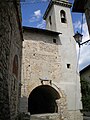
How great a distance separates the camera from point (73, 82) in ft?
42.7

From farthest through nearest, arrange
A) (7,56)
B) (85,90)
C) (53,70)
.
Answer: (85,90) < (53,70) < (7,56)

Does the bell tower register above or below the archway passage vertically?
above

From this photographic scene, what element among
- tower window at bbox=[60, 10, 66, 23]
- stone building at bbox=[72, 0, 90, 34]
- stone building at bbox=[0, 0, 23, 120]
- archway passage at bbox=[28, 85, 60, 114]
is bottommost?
Result: archway passage at bbox=[28, 85, 60, 114]

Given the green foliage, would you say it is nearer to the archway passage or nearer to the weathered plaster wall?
the archway passage

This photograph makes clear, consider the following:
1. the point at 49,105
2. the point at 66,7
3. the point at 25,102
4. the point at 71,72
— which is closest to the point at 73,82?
the point at 71,72

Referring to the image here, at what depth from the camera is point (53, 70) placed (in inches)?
496

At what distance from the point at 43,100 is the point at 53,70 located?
5.13 m

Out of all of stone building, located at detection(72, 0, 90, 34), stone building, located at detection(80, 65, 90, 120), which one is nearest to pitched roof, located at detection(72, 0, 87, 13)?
stone building, located at detection(72, 0, 90, 34)

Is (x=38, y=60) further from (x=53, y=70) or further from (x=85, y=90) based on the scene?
(x=85, y=90)

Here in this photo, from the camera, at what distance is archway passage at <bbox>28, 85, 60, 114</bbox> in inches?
513

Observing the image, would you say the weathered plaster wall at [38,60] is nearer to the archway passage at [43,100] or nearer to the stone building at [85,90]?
the archway passage at [43,100]

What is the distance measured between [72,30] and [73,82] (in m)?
5.64

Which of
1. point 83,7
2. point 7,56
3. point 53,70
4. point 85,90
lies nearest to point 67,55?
point 53,70

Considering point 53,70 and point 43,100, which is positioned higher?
point 53,70
